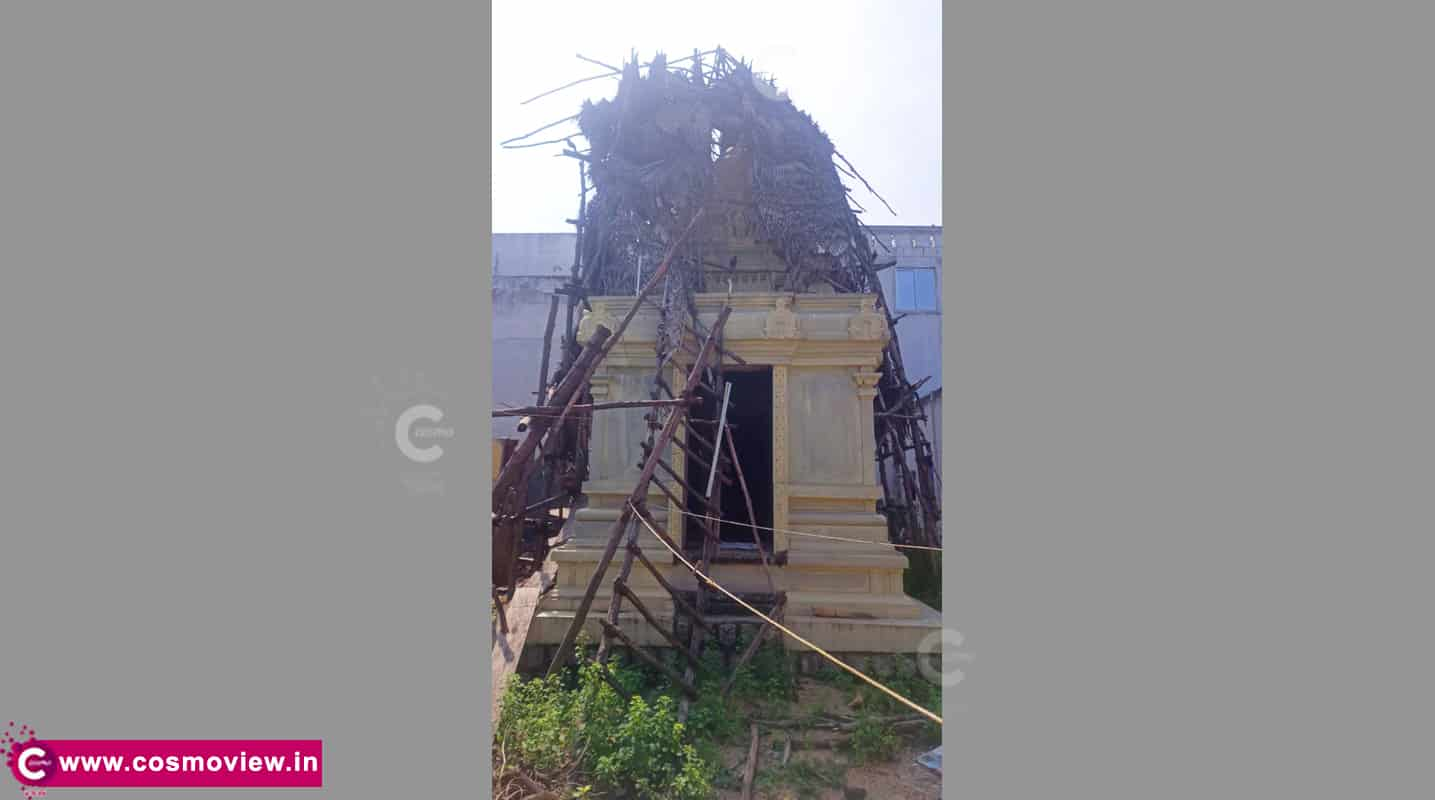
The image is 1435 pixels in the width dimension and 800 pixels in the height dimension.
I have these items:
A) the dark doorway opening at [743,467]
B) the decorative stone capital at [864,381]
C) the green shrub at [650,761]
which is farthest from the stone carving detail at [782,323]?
the green shrub at [650,761]

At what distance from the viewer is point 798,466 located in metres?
9.04

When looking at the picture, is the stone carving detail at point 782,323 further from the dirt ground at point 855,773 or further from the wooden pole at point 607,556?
the dirt ground at point 855,773

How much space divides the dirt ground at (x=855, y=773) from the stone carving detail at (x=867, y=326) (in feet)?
15.5

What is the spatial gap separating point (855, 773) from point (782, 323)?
5.24 m

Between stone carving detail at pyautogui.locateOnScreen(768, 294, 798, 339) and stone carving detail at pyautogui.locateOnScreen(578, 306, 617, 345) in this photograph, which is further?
stone carving detail at pyautogui.locateOnScreen(578, 306, 617, 345)

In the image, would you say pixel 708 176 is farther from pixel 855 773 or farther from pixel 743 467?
pixel 855 773

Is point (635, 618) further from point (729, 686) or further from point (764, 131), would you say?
point (764, 131)

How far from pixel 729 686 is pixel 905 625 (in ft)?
→ 7.26

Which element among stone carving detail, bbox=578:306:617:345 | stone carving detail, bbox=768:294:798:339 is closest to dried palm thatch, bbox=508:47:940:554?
stone carving detail, bbox=578:306:617:345

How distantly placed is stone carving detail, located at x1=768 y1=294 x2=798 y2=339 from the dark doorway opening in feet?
1.71

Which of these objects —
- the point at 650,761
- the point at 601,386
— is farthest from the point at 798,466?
the point at 650,761

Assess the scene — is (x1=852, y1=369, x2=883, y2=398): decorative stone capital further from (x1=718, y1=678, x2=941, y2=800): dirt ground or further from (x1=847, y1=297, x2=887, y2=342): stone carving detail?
(x1=718, y1=678, x2=941, y2=800): dirt ground

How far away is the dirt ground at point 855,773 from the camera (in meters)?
5.52

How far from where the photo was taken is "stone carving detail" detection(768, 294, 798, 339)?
29.9 ft
